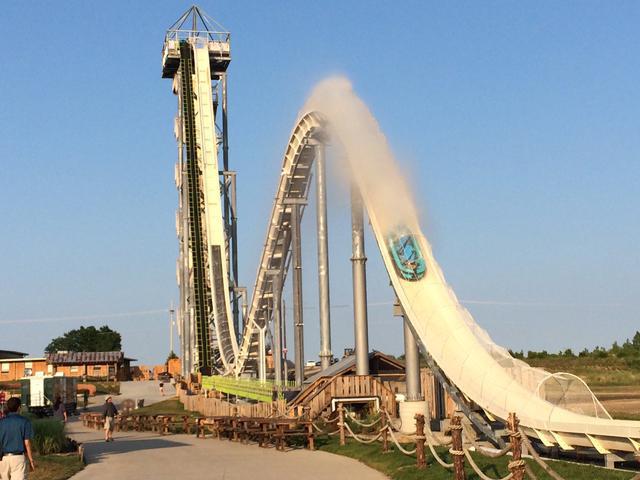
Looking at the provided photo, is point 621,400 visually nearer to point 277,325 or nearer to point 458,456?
point 277,325

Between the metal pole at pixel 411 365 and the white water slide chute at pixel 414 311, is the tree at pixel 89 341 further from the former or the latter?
the metal pole at pixel 411 365

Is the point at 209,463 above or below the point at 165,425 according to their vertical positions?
above

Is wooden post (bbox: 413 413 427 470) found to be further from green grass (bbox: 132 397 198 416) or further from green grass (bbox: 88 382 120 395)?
green grass (bbox: 88 382 120 395)

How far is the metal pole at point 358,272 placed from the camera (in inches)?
1211

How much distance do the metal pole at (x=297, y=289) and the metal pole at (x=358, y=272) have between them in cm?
913

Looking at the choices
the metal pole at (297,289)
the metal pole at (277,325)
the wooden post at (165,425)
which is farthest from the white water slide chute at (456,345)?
the wooden post at (165,425)

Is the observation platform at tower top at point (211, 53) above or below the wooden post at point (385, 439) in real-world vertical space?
above

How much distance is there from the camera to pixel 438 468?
1875 cm

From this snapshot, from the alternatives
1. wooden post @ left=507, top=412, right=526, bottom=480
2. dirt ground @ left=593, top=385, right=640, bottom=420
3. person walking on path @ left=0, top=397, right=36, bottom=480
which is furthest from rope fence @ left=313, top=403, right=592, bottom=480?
dirt ground @ left=593, top=385, right=640, bottom=420

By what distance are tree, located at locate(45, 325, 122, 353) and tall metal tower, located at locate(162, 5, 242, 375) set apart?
361ft

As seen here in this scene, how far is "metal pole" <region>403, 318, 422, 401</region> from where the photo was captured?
26359 millimetres

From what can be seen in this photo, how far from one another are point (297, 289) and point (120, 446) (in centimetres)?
1400

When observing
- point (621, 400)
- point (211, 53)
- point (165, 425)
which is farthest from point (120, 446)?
point (211, 53)

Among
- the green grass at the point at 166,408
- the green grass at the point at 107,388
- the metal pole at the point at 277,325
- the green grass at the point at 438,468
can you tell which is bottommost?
the green grass at the point at 107,388
